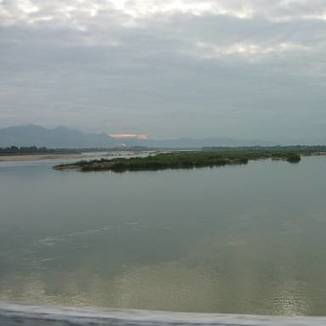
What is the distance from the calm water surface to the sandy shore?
4933mm

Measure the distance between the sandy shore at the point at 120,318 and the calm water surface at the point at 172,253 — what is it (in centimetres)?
493

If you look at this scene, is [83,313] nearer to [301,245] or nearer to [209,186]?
[301,245]

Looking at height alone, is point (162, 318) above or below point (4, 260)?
above

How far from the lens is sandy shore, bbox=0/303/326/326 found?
175 centimetres

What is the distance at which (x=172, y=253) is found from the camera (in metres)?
10.2

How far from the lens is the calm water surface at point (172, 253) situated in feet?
23.7

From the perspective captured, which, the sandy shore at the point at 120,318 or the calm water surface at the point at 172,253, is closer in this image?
the sandy shore at the point at 120,318

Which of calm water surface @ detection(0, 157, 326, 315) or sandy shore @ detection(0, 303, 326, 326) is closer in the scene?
sandy shore @ detection(0, 303, 326, 326)

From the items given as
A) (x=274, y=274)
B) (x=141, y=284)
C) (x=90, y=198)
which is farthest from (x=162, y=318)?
(x=90, y=198)

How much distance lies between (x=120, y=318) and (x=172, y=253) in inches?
334

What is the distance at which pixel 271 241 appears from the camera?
1108cm

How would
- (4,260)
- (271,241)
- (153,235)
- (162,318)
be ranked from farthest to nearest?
(153,235), (271,241), (4,260), (162,318)

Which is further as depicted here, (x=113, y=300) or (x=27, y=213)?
(x=27, y=213)

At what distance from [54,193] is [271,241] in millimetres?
15214
